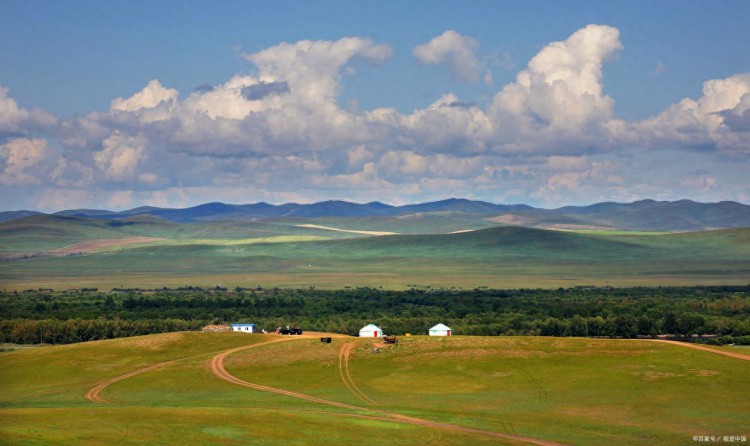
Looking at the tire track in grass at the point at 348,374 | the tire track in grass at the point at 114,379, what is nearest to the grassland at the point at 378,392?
the tire track in grass at the point at 348,374

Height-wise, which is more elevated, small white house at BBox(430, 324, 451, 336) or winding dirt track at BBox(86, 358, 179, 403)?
small white house at BBox(430, 324, 451, 336)

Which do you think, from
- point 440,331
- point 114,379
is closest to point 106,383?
point 114,379

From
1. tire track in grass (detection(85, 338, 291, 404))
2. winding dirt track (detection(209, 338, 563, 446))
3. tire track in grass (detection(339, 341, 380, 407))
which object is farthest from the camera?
tire track in grass (detection(85, 338, 291, 404))

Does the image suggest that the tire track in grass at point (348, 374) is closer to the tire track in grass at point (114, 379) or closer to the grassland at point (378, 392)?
the grassland at point (378, 392)

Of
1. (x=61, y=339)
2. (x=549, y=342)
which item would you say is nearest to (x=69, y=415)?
(x=549, y=342)

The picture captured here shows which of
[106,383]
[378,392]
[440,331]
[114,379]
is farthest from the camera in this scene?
[440,331]

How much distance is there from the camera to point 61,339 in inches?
6570

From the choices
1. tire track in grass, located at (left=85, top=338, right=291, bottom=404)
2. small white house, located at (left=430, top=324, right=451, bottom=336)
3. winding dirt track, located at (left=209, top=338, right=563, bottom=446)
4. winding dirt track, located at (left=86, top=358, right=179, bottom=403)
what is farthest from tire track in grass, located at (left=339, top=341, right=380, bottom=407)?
small white house, located at (left=430, top=324, right=451, bottom=336)

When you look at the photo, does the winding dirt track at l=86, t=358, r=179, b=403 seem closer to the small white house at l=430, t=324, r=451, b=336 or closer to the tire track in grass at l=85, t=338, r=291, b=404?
the tire track in grass at l=85, t=338, r=291, b=404

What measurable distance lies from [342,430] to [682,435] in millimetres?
29478

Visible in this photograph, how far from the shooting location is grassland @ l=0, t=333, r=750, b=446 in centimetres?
7844

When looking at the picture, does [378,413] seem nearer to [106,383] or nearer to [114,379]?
[106,383]

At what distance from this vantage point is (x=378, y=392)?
343 feet

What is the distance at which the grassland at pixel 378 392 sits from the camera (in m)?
78.4
